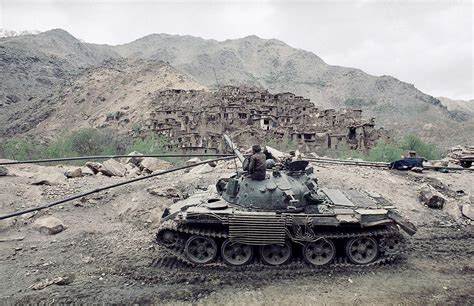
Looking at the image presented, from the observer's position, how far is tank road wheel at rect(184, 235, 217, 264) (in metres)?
6.95

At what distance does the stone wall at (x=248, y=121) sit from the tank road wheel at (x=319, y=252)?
21.4 metres

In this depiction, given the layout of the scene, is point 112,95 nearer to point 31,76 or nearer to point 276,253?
point 31,76

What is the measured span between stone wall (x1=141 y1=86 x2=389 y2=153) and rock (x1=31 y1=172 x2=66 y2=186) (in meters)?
17.1

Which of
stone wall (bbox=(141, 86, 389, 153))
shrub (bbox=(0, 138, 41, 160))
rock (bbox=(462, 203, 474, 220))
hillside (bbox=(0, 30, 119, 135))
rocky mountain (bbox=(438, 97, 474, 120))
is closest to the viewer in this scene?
rock (bbox=(462, 203, 474, 220))

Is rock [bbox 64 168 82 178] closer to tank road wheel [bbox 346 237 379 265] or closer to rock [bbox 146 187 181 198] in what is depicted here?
rock [bbox 146 187 181 198]

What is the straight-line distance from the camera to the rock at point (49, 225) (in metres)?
8.52

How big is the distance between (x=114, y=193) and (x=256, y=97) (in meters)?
29.4

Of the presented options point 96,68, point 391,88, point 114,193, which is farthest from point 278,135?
point 391,88

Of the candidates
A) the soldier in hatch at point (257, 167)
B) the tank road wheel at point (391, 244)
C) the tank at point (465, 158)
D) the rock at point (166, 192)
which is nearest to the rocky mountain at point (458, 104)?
the tank at point (465, 158)

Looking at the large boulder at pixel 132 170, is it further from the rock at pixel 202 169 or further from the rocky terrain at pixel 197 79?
the rocky terrain at pixel 197 79

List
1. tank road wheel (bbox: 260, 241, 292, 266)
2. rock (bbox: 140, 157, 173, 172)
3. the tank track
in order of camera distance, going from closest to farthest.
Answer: the tank track
tank road wheel (bbox: 260, 241, 292, 266)
rock (bbox: 140, 157, 173, 172)

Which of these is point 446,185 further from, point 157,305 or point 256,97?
point 256,97

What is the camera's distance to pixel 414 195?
36.3 ft

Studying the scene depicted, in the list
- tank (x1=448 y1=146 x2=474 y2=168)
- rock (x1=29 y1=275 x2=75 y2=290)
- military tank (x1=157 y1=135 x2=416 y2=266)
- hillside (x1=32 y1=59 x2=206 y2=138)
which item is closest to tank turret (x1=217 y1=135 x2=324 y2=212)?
military tank (x1=157 y1=135 x2=416 y2=266)
